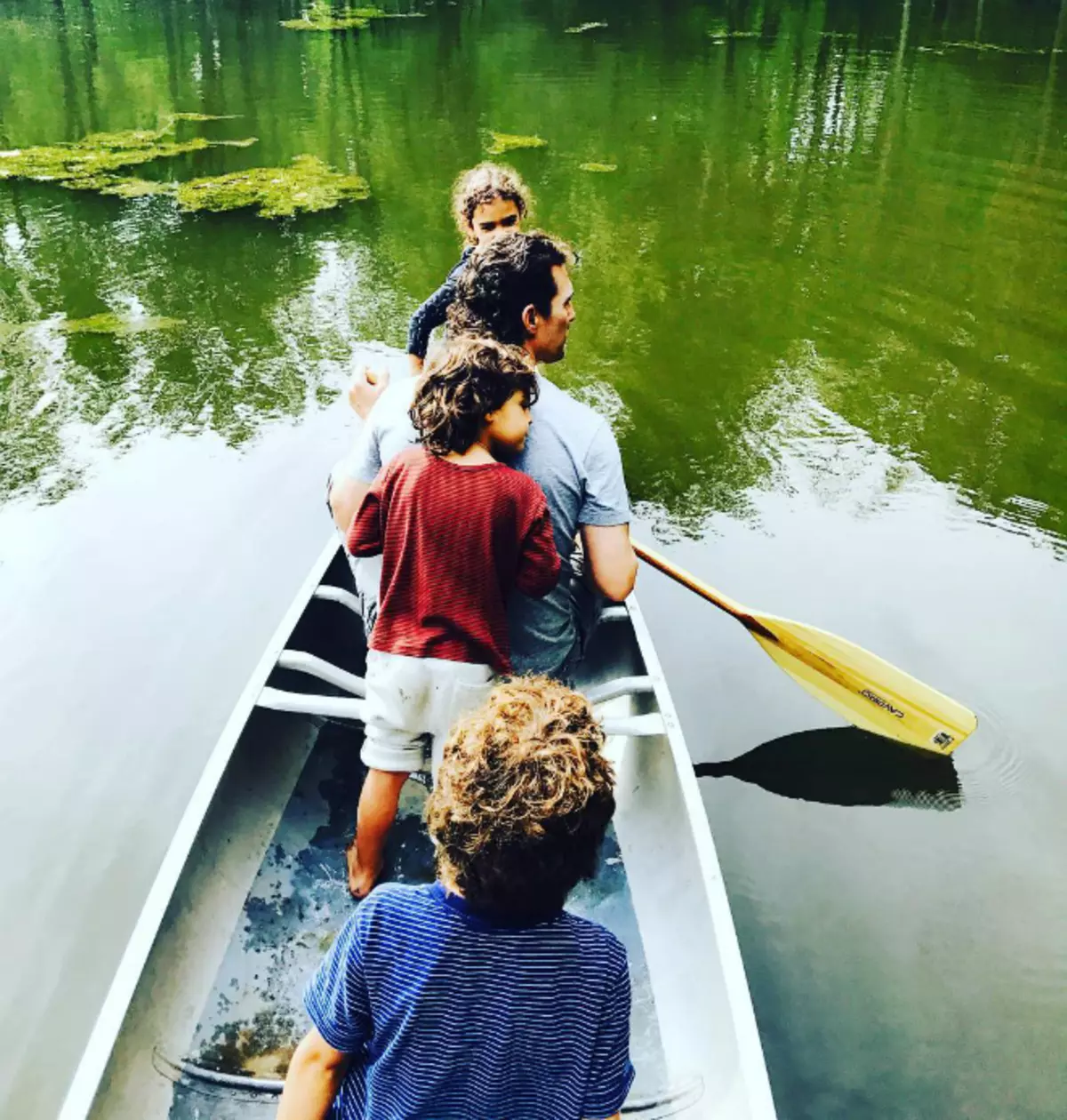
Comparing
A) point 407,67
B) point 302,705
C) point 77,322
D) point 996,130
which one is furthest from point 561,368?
point 407,67

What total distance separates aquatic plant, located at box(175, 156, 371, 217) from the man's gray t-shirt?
8249mm

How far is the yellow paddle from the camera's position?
3.66 m

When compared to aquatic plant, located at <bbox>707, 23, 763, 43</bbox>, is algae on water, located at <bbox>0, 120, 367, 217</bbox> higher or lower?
lower

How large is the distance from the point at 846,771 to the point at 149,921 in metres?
2.57

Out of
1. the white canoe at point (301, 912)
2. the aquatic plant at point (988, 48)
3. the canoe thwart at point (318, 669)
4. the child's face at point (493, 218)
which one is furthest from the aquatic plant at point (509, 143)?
the canoe thwart at point (318, 669)

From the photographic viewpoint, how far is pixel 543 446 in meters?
2.30

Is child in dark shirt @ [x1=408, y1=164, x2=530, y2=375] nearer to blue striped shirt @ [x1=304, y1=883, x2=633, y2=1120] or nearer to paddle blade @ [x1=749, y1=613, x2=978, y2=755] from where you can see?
paddle blade @ [x1=749, y1=613, x2=978, y2=755]

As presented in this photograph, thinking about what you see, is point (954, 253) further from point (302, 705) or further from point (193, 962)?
point (193, 962)

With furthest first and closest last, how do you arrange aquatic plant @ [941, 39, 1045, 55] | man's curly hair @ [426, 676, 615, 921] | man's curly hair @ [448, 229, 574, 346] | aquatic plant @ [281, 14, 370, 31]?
aquatic plant @ [281, 14, 370, 31]
aquatic plant @ [941, 39, 1045, 55]
man's curly hair @ [448, 229, 574, 346]
man's curly hair @ [426, 676, 615, 921]

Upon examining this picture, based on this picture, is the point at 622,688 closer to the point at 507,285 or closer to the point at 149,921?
the point at 507,285

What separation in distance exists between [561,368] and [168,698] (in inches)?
149

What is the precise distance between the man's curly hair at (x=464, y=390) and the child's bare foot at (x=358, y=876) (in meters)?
1.15

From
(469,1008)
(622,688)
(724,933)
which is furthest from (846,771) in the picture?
(469,1008)

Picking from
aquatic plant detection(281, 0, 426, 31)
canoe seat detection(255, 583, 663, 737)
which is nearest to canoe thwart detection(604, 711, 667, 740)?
canoe seat detection(255, 583, 663, 737)
